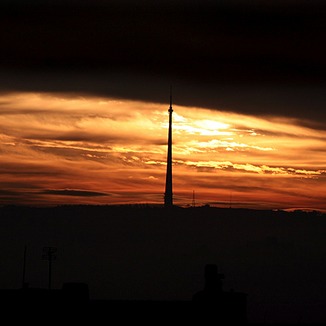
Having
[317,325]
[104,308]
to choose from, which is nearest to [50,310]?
[104,308]

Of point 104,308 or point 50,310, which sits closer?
point 50,310

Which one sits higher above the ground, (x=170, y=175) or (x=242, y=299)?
(x=170, y=175)

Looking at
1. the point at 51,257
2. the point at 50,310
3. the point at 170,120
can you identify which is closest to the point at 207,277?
the point at 50,310

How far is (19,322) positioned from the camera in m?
53.3

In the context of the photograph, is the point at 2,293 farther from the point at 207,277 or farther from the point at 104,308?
the point at 207,277

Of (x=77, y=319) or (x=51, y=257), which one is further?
(x=51, y=257)

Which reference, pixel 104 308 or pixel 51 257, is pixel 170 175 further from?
pixel 104 308

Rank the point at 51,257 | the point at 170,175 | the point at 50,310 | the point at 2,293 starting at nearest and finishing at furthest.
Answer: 1. the point at 50,310
2. the point at 2,293
3. the point at 51,257
4. the point at 170,175

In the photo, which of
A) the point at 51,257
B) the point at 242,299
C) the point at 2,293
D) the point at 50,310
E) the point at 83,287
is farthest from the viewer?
the point at 51,257

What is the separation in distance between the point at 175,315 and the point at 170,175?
457ft

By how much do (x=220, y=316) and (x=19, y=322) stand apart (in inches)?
392

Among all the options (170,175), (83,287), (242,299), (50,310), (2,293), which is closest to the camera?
(83,287)

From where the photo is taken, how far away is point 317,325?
6506 centimetres

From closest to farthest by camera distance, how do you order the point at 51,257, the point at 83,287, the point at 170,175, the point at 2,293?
the point at 83,287 → the point at 2,293 → the point at 51,257 → the point at 170,175
